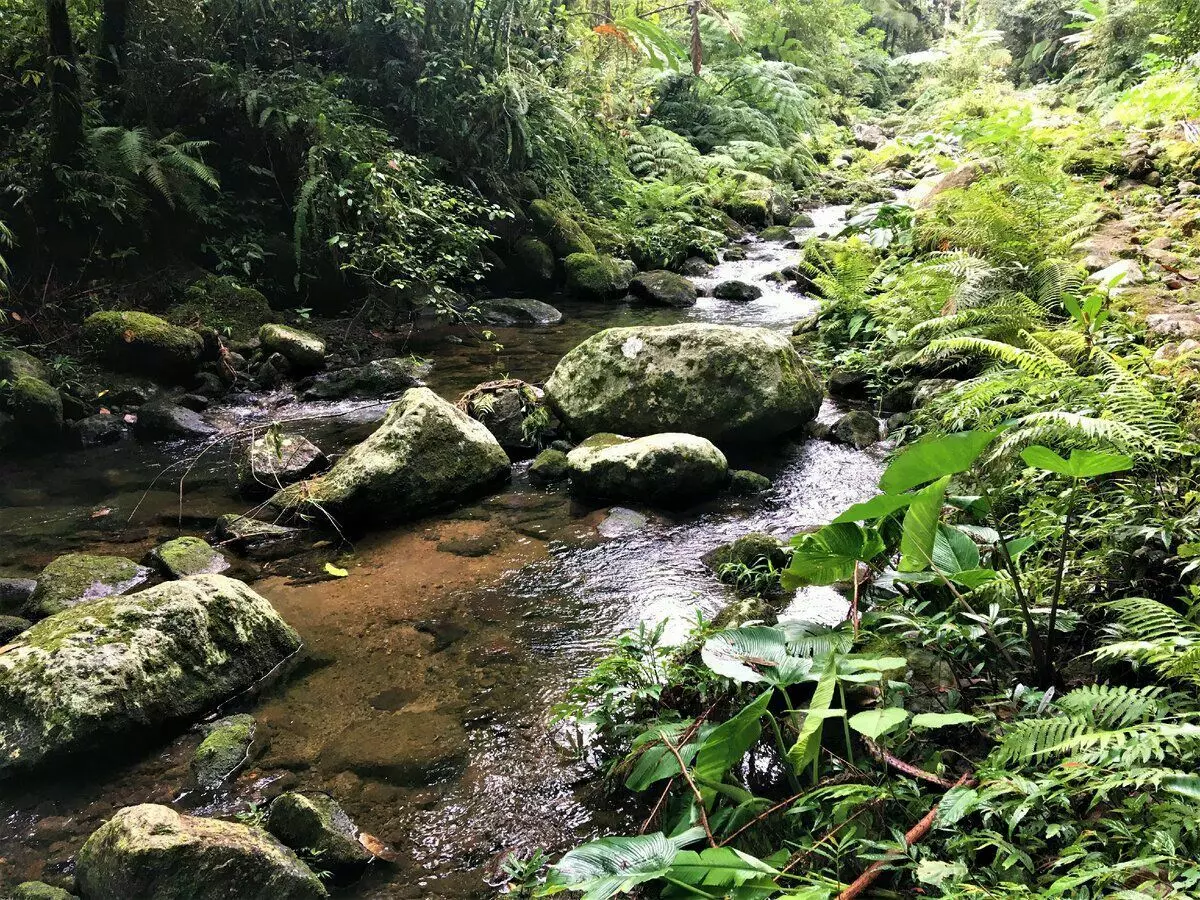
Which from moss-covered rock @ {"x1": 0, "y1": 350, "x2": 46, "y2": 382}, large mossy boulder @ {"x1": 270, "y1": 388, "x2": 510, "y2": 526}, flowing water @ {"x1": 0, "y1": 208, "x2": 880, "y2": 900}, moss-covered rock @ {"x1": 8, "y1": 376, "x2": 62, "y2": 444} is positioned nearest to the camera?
flowing water @ {"x1": 0, "y1": 208, "x2": 880, "y2": 900}

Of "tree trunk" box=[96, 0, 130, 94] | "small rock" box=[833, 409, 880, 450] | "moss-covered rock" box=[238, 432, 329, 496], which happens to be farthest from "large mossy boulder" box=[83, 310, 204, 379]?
"small rock" box=[833, 409, 880, 450]

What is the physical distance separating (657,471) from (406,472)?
163 cm

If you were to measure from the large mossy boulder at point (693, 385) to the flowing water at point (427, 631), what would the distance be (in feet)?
1.15

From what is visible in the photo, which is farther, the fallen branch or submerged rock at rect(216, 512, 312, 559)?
submerged rock at rect(216, 512, 312, 559)

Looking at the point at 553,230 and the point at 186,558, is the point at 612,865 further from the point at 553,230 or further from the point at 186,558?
the point at 553,230

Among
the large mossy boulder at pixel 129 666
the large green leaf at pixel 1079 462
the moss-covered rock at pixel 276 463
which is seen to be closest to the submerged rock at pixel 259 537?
the moss-covered rock at pixel 276 463

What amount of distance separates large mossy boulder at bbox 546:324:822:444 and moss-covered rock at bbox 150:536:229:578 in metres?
2.66

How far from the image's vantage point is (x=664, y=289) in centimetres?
994

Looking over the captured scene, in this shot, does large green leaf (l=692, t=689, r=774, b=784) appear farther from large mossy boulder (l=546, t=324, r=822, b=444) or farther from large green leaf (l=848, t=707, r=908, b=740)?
large mossy boulder (l=546, t=324, r=822, b=444)

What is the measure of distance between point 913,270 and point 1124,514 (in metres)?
3.88

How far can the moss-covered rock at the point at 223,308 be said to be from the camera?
297 inches

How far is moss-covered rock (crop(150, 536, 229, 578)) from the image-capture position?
4184 mm

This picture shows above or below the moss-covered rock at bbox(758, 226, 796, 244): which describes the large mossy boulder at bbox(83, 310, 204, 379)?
below

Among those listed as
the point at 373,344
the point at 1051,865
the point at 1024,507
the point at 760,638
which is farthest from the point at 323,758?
the point at 373,344
